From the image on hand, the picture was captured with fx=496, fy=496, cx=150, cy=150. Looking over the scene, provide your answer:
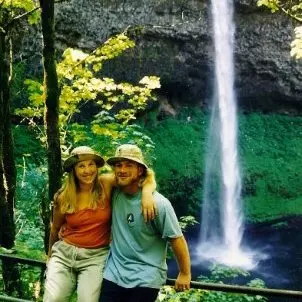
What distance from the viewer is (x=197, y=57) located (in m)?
22.7

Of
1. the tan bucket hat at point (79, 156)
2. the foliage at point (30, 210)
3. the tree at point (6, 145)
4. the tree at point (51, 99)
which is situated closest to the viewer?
the tan bucket hat at point (79, 156)

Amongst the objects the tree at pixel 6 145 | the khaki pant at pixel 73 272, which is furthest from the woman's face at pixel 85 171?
the tree at pixel 6 145

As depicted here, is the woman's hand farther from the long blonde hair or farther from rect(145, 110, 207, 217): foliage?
rect(145, 110, 207, 217): foliage

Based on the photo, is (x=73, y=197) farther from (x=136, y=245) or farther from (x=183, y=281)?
(x=183, y=281)

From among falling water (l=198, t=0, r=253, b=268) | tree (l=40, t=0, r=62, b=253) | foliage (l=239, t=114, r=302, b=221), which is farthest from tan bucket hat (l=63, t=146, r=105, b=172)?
foliage (l=239, t=114, r=302, b=221)

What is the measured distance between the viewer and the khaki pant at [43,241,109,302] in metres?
3.19

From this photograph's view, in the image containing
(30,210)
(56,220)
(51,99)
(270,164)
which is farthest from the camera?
(270,164)

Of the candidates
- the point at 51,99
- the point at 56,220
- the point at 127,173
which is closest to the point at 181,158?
the point at 51,99

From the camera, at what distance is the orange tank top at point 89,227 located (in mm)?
3225

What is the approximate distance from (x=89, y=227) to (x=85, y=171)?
368 millimetres

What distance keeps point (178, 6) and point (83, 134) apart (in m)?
14.7

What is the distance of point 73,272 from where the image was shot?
3326mm

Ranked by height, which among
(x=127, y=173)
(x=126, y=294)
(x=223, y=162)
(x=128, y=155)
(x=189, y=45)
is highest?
(x=189, y=45)

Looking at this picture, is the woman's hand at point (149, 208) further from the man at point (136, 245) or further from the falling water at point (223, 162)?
the falling water at point (223, 162)
